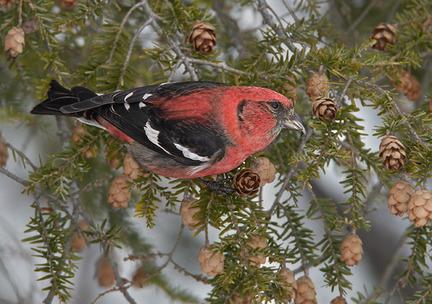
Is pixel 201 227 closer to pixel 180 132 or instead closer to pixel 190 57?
pixel 180 132

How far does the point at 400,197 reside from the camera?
199 centimetres

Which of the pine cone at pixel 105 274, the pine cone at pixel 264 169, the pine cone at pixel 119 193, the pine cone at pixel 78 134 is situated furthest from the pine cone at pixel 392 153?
the pine cone at pixel 105 274

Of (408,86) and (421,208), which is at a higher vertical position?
(408,86)

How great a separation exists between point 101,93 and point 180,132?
0.32 metres

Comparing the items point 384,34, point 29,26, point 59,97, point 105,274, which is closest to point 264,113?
point 384,34

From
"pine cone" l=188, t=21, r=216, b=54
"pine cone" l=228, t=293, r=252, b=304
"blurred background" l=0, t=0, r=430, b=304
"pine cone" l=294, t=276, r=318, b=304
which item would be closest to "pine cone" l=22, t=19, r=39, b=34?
"pine cone" l=188, t=21, r=216, b=54

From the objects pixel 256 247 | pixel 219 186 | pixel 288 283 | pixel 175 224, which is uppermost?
pixel 175 224

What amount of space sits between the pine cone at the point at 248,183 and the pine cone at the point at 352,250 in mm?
321

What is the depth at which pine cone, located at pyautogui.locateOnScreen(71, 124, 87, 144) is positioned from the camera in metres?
2.41

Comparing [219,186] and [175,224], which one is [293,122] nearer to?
[219,186]

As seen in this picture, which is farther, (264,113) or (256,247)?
(264,113)

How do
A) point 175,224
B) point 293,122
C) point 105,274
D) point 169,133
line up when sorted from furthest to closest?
point 175,224 → point 105,274 → point 169,133 → point 293,122

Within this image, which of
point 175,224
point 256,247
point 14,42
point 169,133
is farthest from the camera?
point 175,224

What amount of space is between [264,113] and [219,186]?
37 centimetres
